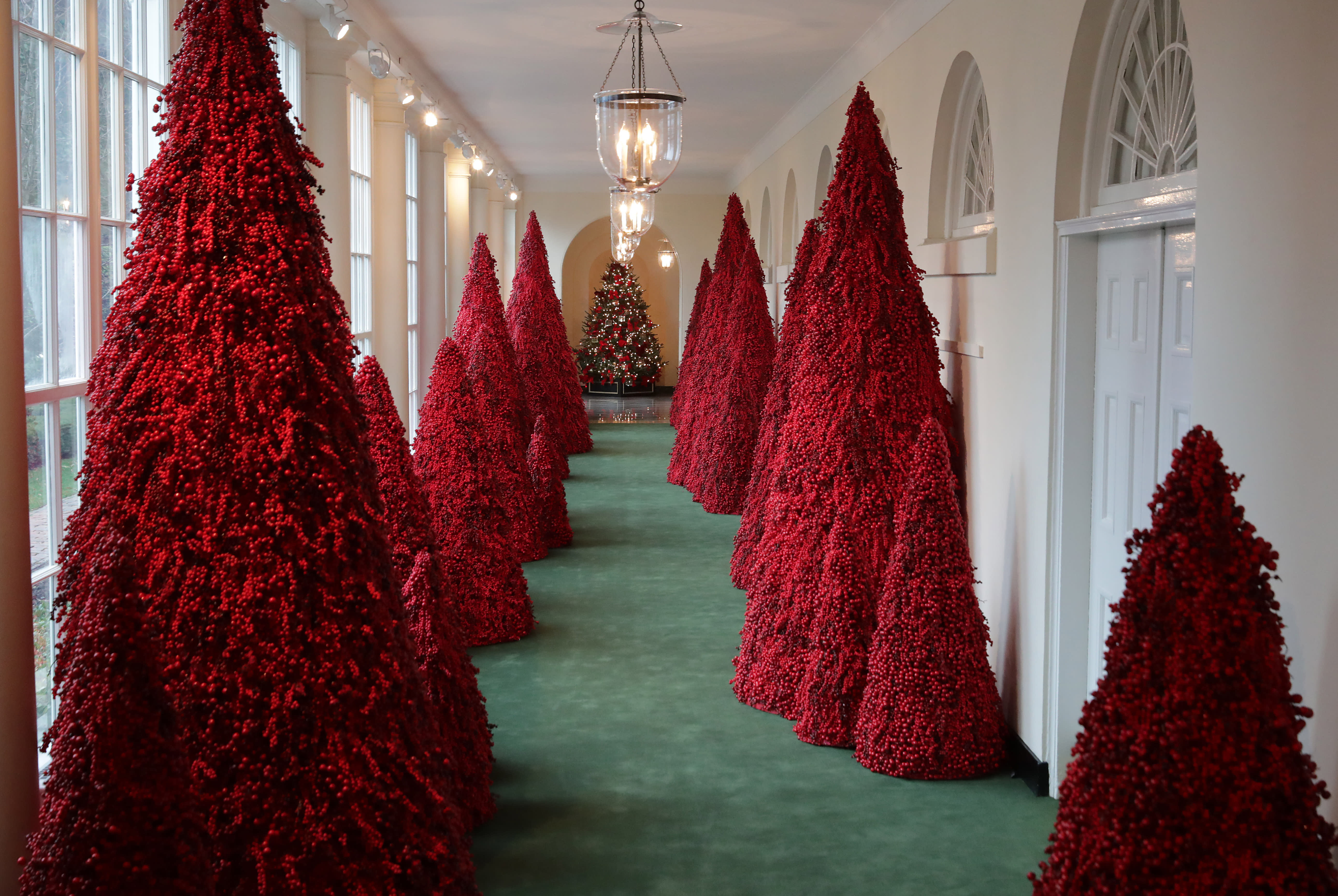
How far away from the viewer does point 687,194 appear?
19703 millimetres

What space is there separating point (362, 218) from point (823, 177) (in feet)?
13.6

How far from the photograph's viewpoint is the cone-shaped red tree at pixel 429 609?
371cm

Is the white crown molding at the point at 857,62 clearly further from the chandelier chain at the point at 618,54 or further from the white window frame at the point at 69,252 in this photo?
the white window frame at the point at 69,252

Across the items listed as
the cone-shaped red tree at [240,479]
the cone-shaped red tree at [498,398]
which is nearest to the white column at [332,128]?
the cone-shaped red tree at [498,398]

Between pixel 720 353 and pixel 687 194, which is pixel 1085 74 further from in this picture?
pixel 687 194

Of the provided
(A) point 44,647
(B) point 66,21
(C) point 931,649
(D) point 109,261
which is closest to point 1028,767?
(C) point 931,649

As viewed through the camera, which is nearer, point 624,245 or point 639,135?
point 639,135

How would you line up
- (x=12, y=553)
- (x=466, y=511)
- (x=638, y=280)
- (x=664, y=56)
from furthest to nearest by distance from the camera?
1. (x=638, y=280)
2. (x=664, y=56)
3. (x=466, y=511)
4. (x=12, y=553)

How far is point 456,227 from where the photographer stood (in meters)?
14.3

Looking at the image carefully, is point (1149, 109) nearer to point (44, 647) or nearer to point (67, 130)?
point (67, 130)

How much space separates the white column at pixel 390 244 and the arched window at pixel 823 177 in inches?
147

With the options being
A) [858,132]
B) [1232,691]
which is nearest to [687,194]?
[858,132]

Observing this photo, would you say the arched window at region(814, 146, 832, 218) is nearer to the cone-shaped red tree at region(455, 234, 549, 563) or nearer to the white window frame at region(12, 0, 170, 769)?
the cone-shaped red tree at region(455, 234, 549, 563)

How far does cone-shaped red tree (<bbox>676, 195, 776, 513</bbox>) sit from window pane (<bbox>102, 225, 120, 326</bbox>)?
5520mm
